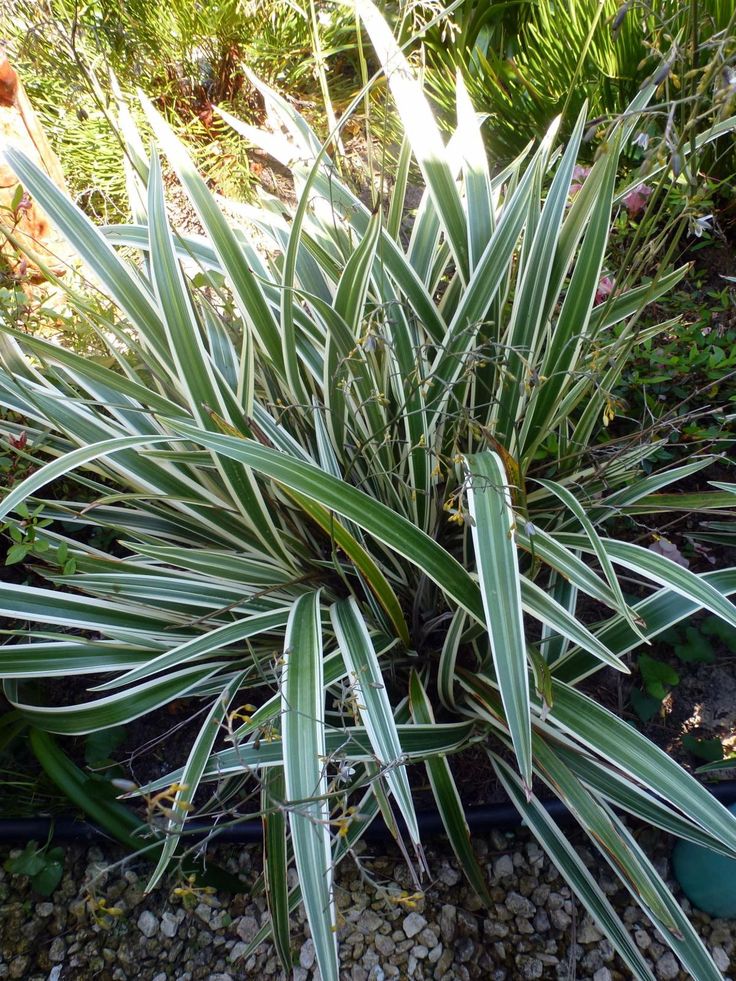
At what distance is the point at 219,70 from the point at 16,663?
8.52 feet

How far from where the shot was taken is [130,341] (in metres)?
1.27

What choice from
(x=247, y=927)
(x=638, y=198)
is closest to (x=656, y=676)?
(x=247, y=927)

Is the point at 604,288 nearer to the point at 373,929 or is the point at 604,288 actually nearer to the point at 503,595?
the point at 503,595

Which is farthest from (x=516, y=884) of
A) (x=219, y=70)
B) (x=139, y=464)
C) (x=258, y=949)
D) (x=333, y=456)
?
(x=219, y=70)

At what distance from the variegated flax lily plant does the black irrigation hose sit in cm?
5

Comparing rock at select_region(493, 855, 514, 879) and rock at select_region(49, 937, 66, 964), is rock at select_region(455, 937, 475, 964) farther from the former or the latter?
rock at select_region(49, 937, 66, 964)

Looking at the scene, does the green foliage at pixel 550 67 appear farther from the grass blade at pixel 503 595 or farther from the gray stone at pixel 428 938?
the gray stone at pixel 428 938

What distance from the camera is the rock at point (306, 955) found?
3.63 ft

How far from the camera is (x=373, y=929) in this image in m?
1.13

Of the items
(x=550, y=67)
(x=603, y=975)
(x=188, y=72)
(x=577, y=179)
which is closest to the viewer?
(x=603, y=975)

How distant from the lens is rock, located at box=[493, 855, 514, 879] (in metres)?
1.17

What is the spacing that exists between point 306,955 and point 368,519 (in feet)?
2.43

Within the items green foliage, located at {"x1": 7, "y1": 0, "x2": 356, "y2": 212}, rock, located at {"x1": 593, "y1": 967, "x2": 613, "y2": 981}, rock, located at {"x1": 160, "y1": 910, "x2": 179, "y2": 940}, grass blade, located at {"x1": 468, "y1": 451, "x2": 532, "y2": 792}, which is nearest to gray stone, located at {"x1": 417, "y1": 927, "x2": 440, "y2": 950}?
rock, located at {"x1": 593, "y1": 967, "x2": 613, "y2": 981}

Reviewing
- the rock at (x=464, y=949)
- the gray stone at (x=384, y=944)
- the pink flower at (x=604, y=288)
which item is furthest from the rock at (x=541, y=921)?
the pink flower at (x=604, y=288)
